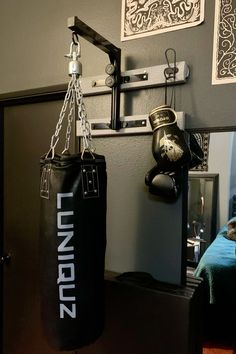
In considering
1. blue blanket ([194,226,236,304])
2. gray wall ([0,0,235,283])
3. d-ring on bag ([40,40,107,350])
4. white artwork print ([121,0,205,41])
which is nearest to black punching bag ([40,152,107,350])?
d-ring on bag ([40,40,107,350])

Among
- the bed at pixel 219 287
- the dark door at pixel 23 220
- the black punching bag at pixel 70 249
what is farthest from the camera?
the dark door at pixel 23 220

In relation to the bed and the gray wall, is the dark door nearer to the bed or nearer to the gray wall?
the gray wall

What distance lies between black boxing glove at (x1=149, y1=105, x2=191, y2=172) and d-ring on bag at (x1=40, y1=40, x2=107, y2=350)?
0.98 feet

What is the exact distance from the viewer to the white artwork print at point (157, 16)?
1.16 meters

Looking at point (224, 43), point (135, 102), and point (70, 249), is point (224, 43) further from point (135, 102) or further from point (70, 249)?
point (70, 249)

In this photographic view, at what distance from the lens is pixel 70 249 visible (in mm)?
852

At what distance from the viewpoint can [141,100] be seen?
50.2 inches

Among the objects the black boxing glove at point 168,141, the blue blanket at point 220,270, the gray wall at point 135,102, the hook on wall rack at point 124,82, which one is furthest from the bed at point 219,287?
the hook on wall rack at point 124,82

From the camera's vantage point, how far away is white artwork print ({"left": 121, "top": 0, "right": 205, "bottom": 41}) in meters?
1.16

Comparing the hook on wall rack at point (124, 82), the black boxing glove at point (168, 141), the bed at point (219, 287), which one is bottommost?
the bed at point (219, 287)

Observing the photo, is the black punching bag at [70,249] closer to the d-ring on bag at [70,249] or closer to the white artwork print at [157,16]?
the d-ring on bag at [70,249]

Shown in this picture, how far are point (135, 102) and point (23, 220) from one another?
1061mm

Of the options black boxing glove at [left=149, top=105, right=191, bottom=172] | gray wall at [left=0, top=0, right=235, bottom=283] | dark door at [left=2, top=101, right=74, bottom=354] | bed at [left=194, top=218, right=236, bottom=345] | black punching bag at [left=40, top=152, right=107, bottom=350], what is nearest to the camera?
black punching bag at [left=40, top=152, right=107, bottom=350]

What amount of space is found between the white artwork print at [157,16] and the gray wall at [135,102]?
1.1 inches
